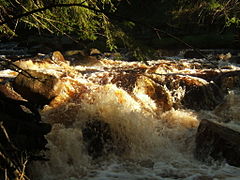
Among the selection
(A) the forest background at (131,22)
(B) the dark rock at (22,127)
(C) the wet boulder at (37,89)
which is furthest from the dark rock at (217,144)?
(C) the wet boulder at (37,89)

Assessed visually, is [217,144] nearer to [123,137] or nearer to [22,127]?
[123,137]

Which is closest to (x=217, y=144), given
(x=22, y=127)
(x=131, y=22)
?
(x=131, y=22)

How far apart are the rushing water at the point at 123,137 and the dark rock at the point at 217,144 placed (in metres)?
0.17

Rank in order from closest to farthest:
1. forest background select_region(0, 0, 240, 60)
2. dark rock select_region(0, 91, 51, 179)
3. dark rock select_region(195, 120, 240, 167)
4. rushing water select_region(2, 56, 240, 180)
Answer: dark rock select_region(0, 91, 51, 179)
forest background select_region(0, 0, 240, 60)
rushing water select_region(2, 56, 240, 180)
dark rock select_region(195, 120, 240, 167)

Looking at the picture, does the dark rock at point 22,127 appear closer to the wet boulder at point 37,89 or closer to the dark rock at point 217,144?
the dark rock at point 217,144

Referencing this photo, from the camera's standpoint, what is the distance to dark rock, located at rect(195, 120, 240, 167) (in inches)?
243

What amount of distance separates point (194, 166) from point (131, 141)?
164 cm

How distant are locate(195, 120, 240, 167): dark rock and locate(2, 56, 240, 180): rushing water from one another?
0.17 m

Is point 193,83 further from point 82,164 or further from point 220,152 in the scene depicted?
point 82,164

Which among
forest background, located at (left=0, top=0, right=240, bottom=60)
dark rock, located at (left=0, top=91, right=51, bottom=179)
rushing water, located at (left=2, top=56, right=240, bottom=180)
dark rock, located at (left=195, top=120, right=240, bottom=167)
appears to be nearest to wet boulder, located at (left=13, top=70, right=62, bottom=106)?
rushing water, located at (left=2, top=56, right=240, bottom=180)

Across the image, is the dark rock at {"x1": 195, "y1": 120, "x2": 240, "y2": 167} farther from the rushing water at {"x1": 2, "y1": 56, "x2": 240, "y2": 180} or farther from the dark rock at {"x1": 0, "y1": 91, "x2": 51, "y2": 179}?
the dark rock at {"x1": 0, "y1": 91, "x2": 51, "y2": 179}

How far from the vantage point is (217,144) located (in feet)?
21.1

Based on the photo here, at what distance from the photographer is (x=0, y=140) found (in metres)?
3.52

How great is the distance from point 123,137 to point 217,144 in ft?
7.27
